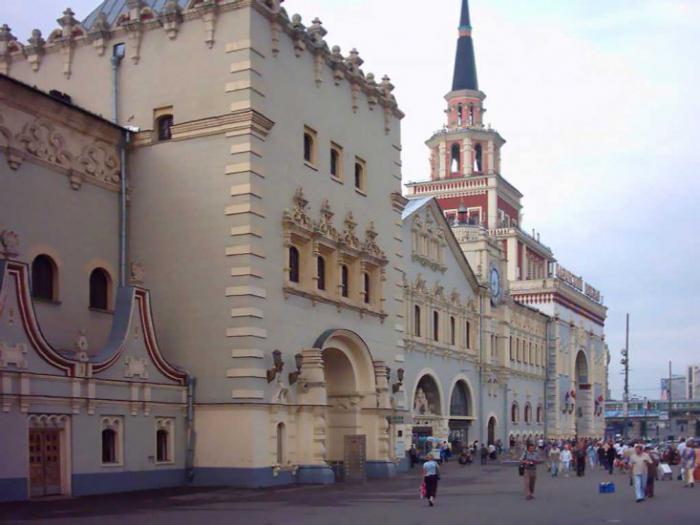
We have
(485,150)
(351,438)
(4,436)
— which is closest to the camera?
(4,436)

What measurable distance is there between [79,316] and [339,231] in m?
10.1

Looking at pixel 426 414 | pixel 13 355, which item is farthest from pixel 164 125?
pixel 426 414

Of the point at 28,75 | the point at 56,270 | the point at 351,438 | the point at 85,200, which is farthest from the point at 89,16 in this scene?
the point at 351,438

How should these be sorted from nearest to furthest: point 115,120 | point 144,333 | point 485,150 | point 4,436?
point 4,436
point 144,333
point 115,120
point 485,150

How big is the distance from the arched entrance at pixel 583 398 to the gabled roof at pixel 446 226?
29691mm

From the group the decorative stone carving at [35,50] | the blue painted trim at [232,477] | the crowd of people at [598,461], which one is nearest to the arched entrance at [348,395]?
the crowd of people at [598,461]

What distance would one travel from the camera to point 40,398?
80.0 ft

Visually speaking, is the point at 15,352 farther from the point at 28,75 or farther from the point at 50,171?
the point at 28,75

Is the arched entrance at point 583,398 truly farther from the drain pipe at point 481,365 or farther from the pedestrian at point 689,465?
the pedestrian at point 689,465

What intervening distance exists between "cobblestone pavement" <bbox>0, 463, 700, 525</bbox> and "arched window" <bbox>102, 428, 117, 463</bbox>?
3.85 feet

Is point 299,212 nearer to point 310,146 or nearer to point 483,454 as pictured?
point 310,146

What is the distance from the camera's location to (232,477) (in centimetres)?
2986

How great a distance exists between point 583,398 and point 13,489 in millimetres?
70065

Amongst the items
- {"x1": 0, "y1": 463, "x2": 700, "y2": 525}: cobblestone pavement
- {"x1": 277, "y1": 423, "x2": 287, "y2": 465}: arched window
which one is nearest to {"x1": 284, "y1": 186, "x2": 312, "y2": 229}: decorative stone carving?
{"x1": 277, "y1": 423, "x2": 287, "y2": 465}: arched window
